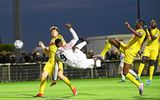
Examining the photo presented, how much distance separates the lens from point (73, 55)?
14.7 metres

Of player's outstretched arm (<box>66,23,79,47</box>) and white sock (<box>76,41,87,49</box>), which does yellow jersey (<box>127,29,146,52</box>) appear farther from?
player's outstretched arm (<box>66,23,79,47</box>)

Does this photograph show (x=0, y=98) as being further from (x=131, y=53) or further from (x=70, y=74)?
(x=70, y=74)

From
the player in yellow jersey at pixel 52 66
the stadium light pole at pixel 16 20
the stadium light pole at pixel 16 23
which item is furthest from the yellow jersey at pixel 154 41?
the stadium light pole at pixel 16 20

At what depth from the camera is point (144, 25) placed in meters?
17.2

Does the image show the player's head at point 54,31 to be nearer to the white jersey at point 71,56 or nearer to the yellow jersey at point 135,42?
the white jersey at point 71,56

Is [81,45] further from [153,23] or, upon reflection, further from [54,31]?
[153,23]

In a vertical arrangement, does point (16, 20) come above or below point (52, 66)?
above

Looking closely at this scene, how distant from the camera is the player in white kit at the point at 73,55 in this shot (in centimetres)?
1432

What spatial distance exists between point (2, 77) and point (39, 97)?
17.9 metres

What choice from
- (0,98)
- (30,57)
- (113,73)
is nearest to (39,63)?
(30,57)

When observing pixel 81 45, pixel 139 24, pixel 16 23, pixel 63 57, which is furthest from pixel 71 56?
pixel 16 23

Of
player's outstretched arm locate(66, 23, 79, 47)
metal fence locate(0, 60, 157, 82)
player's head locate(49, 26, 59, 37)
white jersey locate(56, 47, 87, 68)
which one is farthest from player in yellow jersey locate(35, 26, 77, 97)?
metal fence locate(0, 60, 157, 82)

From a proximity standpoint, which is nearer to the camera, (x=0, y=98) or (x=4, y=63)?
(x=0, y=98)

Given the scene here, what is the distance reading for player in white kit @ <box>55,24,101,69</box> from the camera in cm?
1432
